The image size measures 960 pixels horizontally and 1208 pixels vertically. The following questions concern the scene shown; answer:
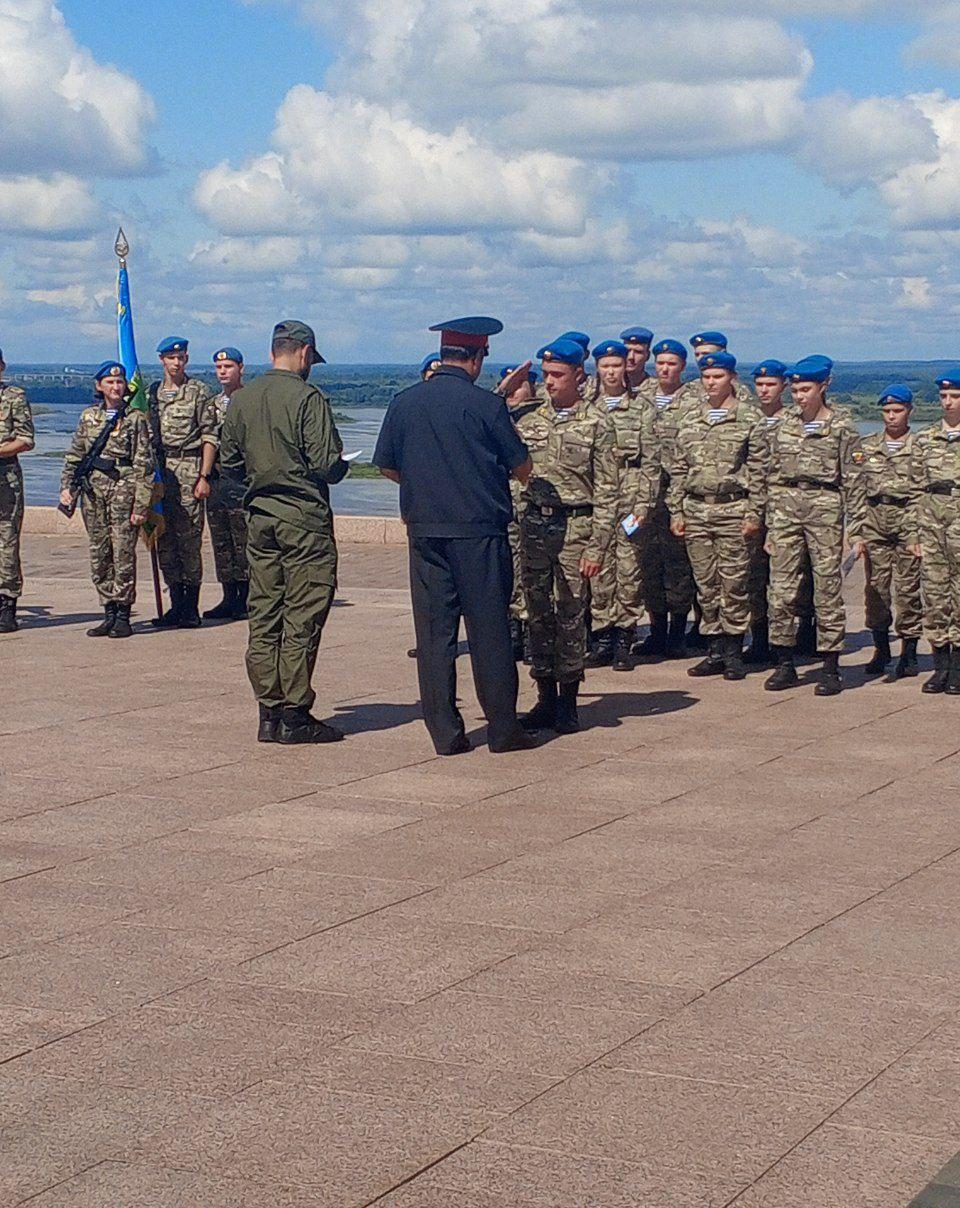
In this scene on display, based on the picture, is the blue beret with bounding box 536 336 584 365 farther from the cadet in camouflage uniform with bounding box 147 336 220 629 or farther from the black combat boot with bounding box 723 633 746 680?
the cadet in camouflage uniform with bounding box 147 336 220 629

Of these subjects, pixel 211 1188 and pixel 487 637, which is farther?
pixel 487 637

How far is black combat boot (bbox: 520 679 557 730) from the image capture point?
9.30m

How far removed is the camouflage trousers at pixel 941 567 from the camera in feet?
34.8

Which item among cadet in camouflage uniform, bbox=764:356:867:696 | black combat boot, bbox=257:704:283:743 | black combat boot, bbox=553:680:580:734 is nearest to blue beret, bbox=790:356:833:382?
cadet in camouflage uniform, bbox=764:356:867:696

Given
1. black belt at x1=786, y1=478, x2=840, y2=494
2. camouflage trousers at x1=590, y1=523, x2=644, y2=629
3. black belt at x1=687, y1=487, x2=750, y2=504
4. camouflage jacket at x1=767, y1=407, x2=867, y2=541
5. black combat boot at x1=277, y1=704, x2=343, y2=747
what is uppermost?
camouflage jacket at x1=767, y1=407, x2=867, y2=541

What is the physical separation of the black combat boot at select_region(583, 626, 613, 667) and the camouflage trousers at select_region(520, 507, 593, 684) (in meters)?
2.42

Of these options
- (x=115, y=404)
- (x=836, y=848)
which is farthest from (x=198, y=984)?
(x=115, y=404)

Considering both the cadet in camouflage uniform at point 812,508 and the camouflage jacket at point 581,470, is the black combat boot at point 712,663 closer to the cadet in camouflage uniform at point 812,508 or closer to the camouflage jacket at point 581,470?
the cadet in camouflage uniform at point 812,508

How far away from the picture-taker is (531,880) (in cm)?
633

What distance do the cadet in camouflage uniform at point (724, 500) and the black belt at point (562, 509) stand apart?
1.99 m

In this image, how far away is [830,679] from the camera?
35.1 ft

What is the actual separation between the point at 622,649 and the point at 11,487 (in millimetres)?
4535

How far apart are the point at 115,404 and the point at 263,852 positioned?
7.02 meters

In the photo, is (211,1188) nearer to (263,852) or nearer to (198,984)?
(198,984)
